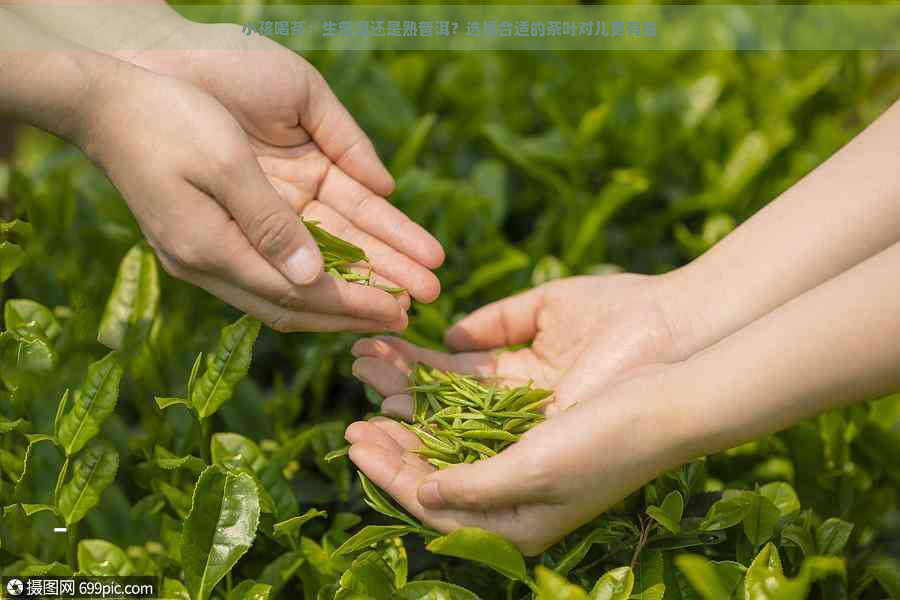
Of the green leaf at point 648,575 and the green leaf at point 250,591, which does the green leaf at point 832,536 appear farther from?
the green leaf at point 250,591

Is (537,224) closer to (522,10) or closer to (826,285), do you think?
(522,10)

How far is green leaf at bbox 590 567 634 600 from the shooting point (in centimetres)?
147

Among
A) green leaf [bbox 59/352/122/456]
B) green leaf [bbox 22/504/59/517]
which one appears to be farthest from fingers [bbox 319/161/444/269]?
green leaf [bbox 22/504/59/517]

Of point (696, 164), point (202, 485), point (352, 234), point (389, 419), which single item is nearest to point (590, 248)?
point (696, 164)

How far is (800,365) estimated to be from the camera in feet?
4.85

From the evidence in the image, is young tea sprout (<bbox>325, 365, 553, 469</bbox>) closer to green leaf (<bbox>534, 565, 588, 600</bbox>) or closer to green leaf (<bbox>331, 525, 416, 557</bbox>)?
green leaf (<bbox>331, 525, 416, 557</bbox>)

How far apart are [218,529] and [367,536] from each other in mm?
257

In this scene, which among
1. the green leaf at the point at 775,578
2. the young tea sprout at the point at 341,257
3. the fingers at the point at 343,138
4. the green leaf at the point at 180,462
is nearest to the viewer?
the green leaf at the point at 775,578

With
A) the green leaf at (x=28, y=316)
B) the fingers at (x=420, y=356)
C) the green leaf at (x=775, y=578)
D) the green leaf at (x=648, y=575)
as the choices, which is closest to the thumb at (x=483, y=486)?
the green leaf at (x=648, y=575)

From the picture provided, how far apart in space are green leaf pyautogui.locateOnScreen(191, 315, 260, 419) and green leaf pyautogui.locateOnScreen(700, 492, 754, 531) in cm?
88

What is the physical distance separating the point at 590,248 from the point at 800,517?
1106mm

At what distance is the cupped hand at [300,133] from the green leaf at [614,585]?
0.77 meters

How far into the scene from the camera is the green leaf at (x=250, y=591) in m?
1.56

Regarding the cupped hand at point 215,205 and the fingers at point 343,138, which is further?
the fingers at point 343,138
